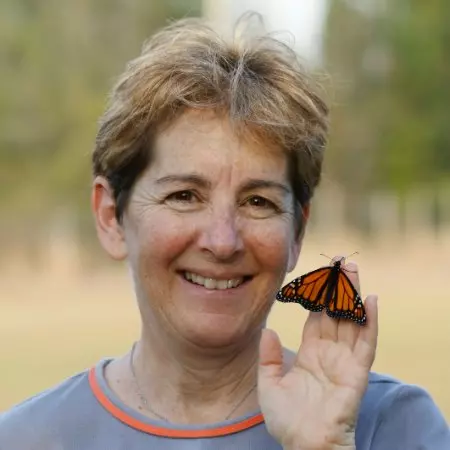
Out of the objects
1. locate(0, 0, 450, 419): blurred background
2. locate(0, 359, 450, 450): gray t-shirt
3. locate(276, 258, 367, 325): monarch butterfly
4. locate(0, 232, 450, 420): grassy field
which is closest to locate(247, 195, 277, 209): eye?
locate(276, 258, 367, 325): monarch butterfly

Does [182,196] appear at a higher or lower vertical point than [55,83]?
lower

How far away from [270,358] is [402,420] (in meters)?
0.36

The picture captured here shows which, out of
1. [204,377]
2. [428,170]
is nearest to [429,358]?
[204,377]

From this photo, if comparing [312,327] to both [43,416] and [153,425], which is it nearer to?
[153,425]

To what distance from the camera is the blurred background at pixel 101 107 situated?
1045 inches

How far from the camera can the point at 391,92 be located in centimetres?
3372

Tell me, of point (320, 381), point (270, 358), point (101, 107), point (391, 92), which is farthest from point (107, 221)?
point (391, 92)

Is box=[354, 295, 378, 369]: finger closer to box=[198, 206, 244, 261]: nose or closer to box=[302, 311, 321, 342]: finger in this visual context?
box=[302, 311, 321, 342]: finger

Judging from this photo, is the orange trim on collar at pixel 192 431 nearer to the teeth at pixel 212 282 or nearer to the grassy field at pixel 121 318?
the teeth at pixel 212 282

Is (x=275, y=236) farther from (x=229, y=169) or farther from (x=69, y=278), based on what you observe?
(x=69, y=278)

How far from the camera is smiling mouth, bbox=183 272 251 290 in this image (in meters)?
2.81

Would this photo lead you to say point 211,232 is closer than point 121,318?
Yes

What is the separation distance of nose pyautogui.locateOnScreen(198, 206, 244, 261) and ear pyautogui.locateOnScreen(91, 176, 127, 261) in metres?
0.36

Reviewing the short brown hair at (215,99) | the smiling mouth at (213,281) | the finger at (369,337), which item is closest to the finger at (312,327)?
the finger at (369,337)
